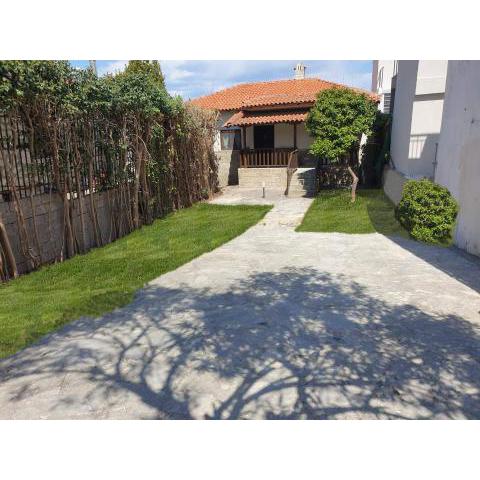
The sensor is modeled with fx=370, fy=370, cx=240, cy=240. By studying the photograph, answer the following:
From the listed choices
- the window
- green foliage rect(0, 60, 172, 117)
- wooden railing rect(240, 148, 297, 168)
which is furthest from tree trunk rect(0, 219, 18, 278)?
the window

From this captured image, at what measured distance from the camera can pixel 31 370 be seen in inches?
151

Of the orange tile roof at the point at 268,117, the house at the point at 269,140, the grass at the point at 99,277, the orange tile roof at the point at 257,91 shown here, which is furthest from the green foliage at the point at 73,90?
the orange tile roof at the point at 257,91

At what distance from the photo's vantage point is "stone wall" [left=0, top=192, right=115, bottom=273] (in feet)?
21.5

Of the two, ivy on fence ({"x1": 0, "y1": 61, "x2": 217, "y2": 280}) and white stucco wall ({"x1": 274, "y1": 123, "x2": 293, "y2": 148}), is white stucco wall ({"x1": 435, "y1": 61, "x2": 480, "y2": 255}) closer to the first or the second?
ivy on fence ({"x1": 0, "y1": 61, "x2": 217, "y2": 280})

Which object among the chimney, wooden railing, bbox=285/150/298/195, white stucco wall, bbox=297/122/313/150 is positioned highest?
the chimney

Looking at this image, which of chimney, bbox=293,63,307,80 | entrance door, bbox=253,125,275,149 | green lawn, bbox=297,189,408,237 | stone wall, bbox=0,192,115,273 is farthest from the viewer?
chimney, bbox=293,63,307,80

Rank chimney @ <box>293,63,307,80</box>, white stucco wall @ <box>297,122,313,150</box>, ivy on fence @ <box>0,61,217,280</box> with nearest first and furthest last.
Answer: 1. ivy on fence @ <box>0,61,217,280</box>
2. white stucco wall @ <box>297,122,313,150</box>
3. chimney @ <box>293,63,307,80</box>

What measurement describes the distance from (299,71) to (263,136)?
8.77 meters

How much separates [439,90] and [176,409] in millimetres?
13437

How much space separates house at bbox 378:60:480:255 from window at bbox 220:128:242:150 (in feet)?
32.4

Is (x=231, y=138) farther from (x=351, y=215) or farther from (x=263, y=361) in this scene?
(x=263, y=361)

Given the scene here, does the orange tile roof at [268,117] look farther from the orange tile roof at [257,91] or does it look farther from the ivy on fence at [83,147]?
the ivy on fence at [83,147]

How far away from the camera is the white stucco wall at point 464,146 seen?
7465 mm

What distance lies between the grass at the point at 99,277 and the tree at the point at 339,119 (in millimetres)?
5114
